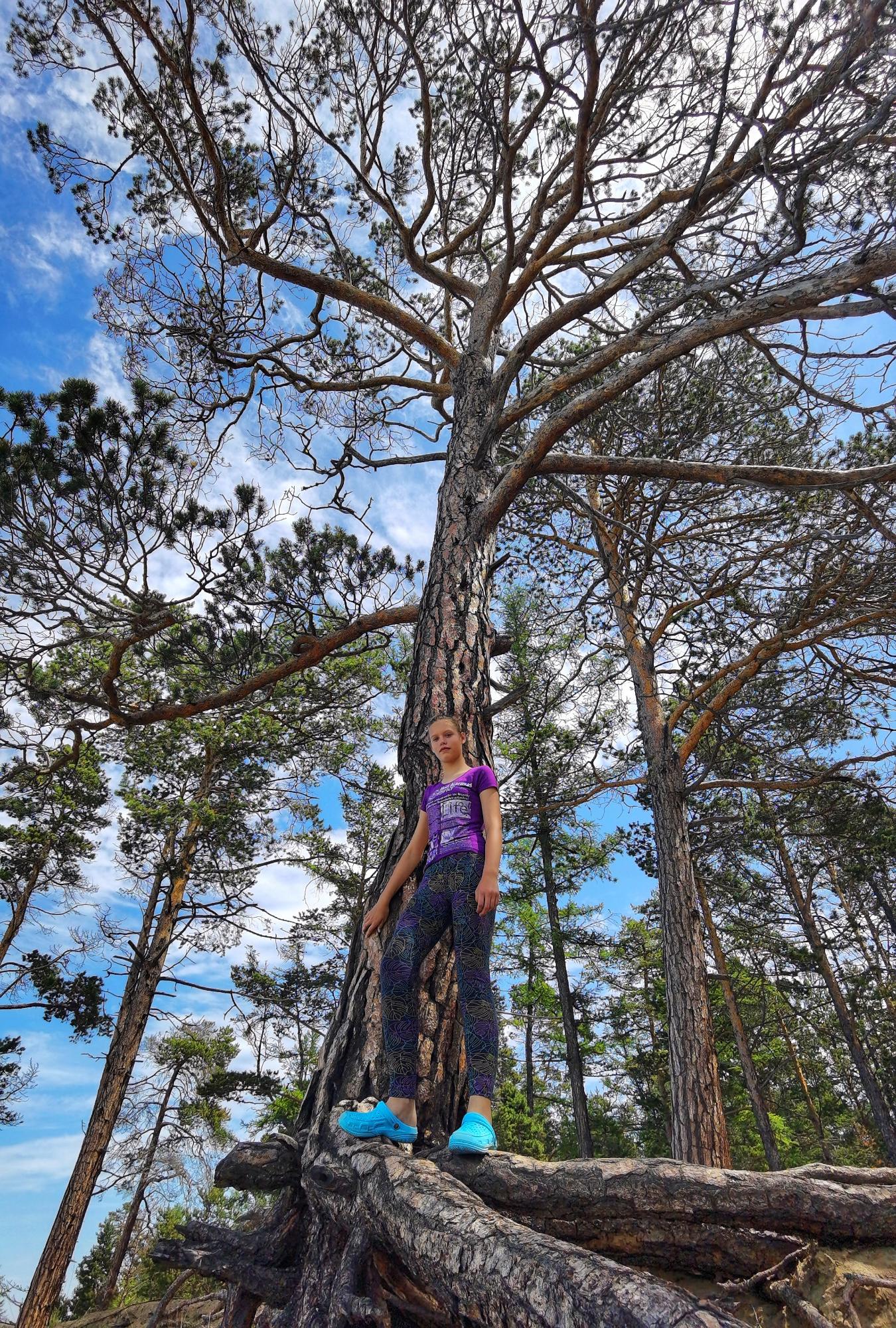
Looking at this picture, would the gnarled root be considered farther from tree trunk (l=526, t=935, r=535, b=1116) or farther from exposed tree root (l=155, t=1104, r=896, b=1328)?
tree trunk (l=526, t=935, r=535, b=1116)

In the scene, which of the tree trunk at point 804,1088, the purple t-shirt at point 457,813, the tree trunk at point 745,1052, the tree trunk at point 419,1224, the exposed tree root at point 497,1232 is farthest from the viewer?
the tree trunk at point 804,1088

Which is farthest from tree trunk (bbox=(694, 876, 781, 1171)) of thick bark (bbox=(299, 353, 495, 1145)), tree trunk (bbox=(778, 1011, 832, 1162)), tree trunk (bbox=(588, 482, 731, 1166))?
thick bark (bbox=(299, 353, 495, 1145))

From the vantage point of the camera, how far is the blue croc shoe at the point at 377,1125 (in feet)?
7.14

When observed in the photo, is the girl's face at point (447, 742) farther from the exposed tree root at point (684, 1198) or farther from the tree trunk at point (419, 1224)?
the exposed tree root at point (684, 1198)

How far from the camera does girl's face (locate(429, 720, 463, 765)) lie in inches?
119

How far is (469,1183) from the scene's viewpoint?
1962 millimetres

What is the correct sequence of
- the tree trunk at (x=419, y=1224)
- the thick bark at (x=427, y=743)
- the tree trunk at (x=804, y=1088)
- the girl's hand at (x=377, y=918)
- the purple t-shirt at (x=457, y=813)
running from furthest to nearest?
1. the tree trunk at (x=804, y=1088)
2. the girl's hand at (x=377, y=918)
3. the purple t-shirt at (x=457, y=813)
4. the thick bark at (x=427, y=743)
5. the tree trunk at (x=419, y=1224)

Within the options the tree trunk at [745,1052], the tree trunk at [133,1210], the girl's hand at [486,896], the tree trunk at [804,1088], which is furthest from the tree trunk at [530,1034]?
the girl's hand at [486,896]

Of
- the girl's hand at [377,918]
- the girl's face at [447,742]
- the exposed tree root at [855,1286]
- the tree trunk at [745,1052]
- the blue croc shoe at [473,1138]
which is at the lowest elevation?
the exposed tree root at [855,1286]

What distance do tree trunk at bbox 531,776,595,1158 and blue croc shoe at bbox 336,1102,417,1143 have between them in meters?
8.70

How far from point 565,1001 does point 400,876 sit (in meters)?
11.9

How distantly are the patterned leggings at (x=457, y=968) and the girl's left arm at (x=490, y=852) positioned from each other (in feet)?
0.14

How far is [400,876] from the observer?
2920 mm

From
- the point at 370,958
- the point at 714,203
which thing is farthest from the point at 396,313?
the point at 370,958
